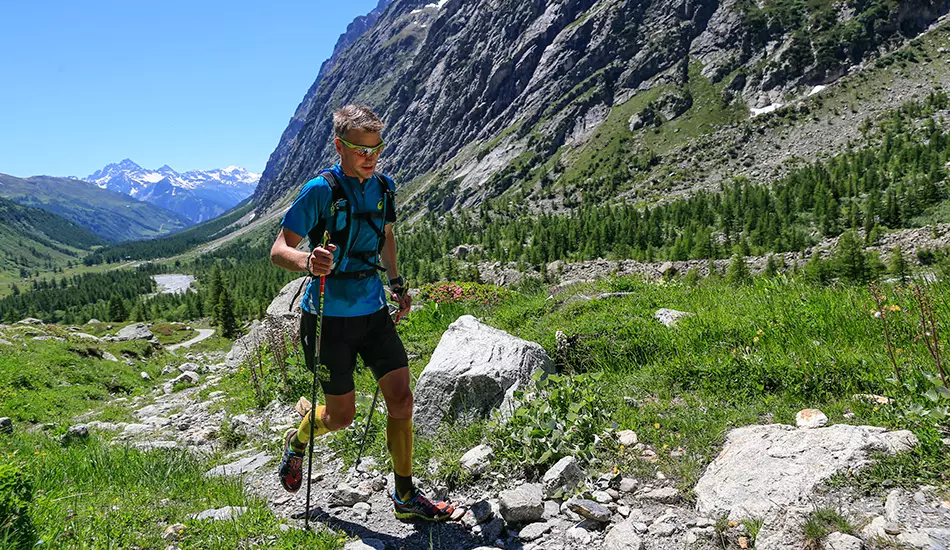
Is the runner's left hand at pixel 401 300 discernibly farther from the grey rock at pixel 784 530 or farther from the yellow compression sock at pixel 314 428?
the grey rock at pixel 784 530

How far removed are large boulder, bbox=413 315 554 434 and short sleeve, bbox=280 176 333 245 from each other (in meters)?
2.91

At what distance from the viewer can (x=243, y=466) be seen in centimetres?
637

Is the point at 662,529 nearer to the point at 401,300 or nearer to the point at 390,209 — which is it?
the point at 401,300

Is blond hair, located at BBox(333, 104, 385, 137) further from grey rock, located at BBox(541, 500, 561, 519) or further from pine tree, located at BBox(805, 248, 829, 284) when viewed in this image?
pine tree, located at BBox(805, 248, 829, 284)

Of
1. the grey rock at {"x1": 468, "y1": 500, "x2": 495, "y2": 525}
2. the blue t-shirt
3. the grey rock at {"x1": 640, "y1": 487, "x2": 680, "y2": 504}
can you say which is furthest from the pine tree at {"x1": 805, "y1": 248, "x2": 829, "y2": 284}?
the blue t-shirt

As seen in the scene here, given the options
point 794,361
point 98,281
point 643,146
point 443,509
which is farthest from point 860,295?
point 98,281

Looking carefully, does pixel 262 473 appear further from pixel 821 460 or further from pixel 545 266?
pixel 545 266

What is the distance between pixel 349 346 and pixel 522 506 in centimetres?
204

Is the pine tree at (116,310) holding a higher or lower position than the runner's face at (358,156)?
lower

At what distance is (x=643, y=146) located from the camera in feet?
466

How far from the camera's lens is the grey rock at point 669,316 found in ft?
23.7

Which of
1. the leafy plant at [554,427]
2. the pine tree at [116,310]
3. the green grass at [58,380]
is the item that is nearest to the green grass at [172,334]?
the green grass at [58,380]

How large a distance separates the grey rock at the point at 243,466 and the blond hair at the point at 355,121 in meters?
4.48

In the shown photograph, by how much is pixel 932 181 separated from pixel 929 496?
66.6 m
